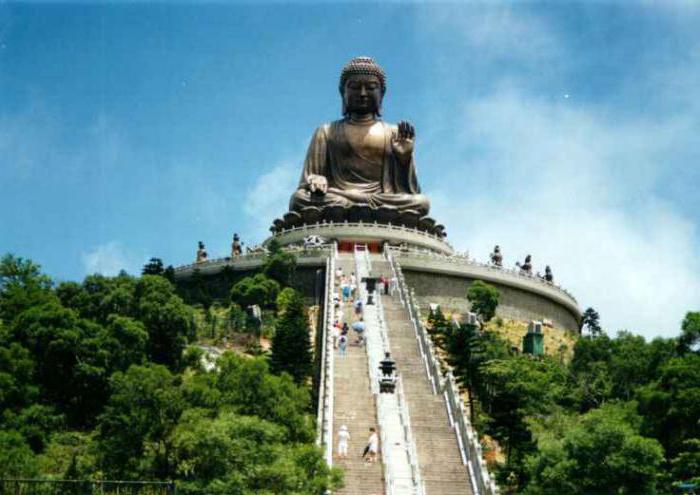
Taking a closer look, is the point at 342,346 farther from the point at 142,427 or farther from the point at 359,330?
the point at 142,427

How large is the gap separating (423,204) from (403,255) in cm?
710

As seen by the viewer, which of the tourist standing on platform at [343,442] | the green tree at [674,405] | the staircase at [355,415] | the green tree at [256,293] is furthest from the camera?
the green tree at [256,293]

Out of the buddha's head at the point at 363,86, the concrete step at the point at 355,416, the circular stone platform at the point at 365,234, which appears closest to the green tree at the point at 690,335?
the concrete step at the point at 355,416

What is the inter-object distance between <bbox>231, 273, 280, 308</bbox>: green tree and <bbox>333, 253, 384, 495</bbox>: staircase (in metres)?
6.98

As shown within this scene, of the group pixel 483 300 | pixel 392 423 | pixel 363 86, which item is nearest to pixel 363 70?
pixel 363 86

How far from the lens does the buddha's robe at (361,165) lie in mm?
45938

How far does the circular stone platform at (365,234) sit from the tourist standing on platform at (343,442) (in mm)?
→ 22583

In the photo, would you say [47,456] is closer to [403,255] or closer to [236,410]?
[236,410]

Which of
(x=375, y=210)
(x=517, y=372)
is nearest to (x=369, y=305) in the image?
(x=517, y=372)

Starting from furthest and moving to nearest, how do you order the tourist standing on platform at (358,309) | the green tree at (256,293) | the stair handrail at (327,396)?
the green tree at (256,293)
the tourist standing on platform at (358,309)
the stair handrail at (327,396)

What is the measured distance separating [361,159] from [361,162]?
0.13 metres

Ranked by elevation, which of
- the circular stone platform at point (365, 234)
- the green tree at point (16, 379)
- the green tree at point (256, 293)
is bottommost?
the green tree at point (16, 379)

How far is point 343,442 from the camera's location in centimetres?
1959

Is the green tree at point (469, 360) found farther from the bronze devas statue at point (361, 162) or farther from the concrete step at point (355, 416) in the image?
the bronze devas statue at point (361, 162)
